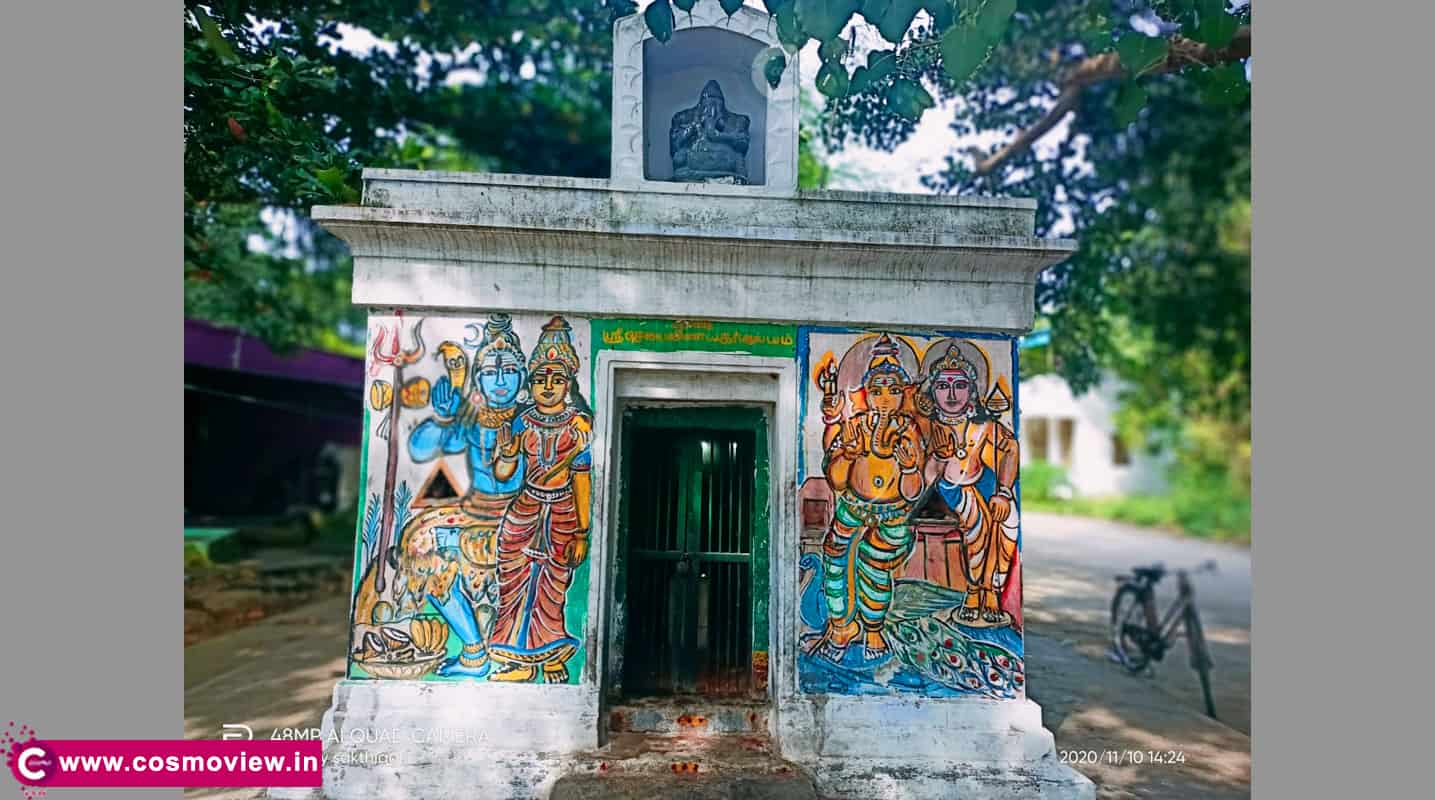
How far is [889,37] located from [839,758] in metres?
3.61

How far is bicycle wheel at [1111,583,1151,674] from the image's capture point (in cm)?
809

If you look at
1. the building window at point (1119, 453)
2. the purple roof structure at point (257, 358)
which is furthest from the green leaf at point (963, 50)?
the building window at point (1119, 453)

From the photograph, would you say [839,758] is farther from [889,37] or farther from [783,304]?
[889,37]

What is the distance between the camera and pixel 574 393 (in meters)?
4.82

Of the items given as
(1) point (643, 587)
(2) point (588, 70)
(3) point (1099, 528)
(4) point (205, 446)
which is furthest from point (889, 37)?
(3) point (1099, 528)

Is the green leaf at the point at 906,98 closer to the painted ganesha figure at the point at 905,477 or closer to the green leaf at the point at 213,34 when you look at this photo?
the painted ganesha figure at the point at 905,477

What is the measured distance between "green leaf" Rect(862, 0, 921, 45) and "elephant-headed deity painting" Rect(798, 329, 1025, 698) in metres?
1.78

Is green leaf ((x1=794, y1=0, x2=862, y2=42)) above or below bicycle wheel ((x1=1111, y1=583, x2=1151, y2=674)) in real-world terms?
above

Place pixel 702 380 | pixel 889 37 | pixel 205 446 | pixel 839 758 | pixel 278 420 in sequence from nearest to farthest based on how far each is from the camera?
pixel 889 37
pixel 839 758
pixel 702 380
pixel 205 446
pixel 278 420

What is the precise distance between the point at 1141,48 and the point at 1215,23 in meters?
0.28

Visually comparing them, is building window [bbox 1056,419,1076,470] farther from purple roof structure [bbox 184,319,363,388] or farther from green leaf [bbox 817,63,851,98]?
green leaf [bbox 817,63,851,98]

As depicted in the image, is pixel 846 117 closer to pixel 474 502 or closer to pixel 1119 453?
pixel 474 502

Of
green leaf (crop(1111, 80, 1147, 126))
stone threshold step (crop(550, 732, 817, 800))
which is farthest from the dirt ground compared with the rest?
green leaf (crop(1111, 80, 1147, 126))

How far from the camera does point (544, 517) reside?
187 inches
